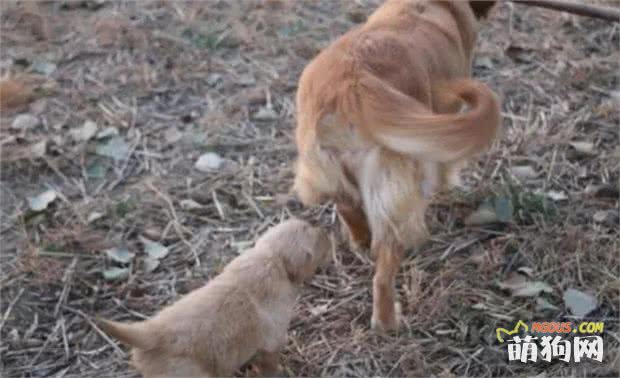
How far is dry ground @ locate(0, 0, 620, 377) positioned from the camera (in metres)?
2.77

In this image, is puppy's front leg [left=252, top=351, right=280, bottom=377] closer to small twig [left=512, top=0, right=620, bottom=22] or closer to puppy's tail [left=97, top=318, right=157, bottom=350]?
puppy's tail [left=97, top=318, right=157, bottom=350]

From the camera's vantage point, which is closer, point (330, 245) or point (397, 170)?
point (397, 170)

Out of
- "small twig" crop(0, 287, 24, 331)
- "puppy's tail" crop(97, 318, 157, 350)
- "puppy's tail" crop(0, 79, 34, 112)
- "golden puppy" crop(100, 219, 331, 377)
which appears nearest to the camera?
"puppy's tail" crop(97, 318, 157, 350)

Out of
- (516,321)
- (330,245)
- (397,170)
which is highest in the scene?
(397,170)

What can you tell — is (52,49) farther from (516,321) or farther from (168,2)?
(516,321)

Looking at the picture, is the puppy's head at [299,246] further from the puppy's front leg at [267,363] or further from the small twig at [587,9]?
the small twig at [587,9]

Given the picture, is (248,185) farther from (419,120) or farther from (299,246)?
(419,120)

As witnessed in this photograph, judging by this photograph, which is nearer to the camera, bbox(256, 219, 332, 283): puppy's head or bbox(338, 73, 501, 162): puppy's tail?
bbox(338, 73, 501, 162): puppy's tail

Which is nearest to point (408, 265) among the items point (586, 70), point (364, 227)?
point (364, 227)

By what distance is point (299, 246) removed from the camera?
8.89ft

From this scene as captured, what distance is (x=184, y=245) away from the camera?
3180 mm

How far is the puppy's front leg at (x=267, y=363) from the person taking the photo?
258 cm

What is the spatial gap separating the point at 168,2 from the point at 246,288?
110 inches

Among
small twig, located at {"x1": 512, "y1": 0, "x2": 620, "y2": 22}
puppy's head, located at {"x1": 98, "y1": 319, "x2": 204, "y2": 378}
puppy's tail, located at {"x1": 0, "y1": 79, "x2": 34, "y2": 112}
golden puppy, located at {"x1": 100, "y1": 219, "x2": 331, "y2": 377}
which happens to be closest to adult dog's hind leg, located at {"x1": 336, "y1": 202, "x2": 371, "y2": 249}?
golden puppy, located at {"x1": 100, "y1": 219, "x2": 331, "y2": 377}
